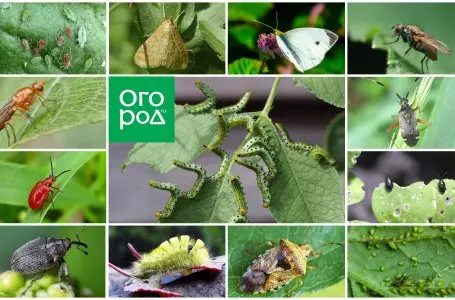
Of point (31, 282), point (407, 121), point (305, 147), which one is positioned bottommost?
point (31, 282)

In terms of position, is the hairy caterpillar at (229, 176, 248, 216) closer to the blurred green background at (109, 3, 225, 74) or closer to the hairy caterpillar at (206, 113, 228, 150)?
the hairy caterpillar at (206, 113, 228, 150)

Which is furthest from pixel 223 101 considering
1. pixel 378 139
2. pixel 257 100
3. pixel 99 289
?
pixel 99 289

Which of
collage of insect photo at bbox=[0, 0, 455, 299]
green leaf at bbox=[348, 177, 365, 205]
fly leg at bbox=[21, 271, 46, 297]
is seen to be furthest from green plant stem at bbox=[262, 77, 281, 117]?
fly leg at bbox=[21, 271, 46, 297]

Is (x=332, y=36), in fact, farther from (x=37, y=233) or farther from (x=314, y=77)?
(x=37, y=233)

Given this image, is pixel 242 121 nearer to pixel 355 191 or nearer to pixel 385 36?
pixel 355 191

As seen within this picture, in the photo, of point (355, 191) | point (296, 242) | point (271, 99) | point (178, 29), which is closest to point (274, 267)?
point (296, 242)

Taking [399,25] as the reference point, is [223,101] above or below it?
below
